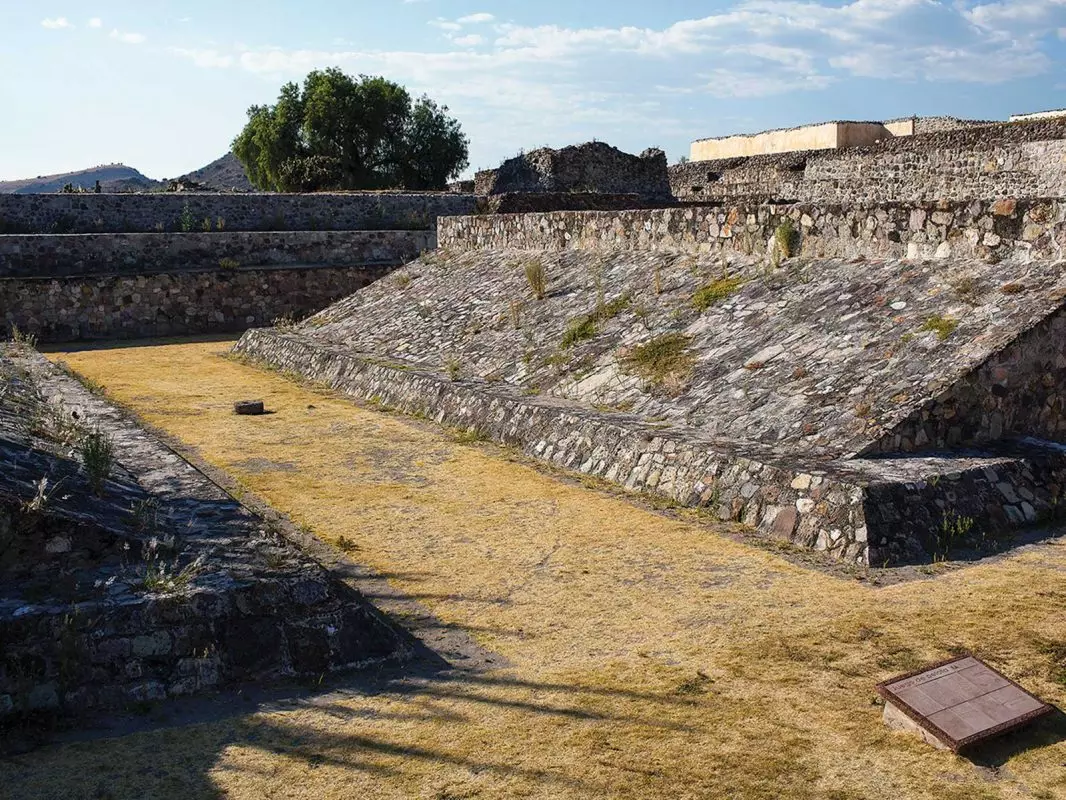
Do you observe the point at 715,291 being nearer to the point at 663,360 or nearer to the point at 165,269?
the point at 663,360

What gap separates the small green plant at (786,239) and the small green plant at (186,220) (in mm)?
17281

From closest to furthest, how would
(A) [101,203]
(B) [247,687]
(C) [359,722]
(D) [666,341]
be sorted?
(C) [359,722]
(B) [247,687]
(D) [666,341]
(A) [101,203]

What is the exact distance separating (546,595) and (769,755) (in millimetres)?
2041

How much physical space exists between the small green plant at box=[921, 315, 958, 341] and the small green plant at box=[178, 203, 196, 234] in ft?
64.9

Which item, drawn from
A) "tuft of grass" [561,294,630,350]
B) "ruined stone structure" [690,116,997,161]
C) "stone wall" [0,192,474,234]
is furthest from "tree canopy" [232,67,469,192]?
"tuft of grass" [561,294,630,350]

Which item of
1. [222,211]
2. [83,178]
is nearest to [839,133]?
[222,211]

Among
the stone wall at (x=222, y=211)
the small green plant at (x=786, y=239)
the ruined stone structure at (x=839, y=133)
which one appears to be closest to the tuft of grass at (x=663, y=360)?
the small green plant at (x=786, y=239)

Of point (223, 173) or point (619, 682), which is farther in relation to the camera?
point (223, 173)

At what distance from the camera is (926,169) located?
20.3 meters

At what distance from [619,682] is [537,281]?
9171 millimetres

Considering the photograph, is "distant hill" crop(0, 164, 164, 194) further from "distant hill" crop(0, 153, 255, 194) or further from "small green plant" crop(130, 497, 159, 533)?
"small green plant" crop(130, 497, 159, 533)

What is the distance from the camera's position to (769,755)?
4.10m

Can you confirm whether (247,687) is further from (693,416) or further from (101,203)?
(101,203)

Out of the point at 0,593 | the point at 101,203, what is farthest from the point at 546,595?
the point at 101,203
